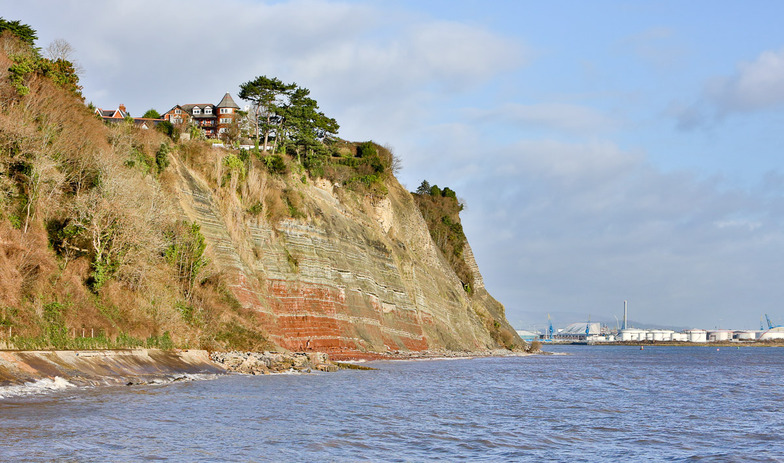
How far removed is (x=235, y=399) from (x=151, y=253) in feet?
58.5

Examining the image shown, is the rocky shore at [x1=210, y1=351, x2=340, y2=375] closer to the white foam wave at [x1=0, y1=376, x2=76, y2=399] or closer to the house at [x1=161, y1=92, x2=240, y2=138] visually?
the white foam wave at [x1=0, y1=376, x2=76, y2=399]

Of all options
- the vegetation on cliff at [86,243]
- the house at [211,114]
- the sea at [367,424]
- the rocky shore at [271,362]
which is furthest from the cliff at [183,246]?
the house at [211,114]

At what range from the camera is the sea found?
21078mm

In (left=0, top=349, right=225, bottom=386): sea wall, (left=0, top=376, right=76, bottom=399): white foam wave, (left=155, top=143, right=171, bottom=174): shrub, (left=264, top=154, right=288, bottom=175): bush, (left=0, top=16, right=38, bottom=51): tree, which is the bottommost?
(left=0, top=376, right=76, bottom=399): white foam wave

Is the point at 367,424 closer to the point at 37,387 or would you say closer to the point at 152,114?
the point at 37,387

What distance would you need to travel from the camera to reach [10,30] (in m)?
57.7

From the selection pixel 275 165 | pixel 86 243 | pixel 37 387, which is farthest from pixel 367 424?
pixel 275 165

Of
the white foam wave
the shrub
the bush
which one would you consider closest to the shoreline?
the white foam wave

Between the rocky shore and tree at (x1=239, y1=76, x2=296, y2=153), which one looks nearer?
the rocky shore

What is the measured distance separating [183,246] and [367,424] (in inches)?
1090

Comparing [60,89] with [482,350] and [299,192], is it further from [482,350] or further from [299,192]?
[482,350]

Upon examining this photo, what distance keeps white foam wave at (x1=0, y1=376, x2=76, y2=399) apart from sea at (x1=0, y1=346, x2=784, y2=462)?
117 mm

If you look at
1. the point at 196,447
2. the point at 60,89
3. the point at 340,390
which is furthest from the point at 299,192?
the point at 196,447

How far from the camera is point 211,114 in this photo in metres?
108
